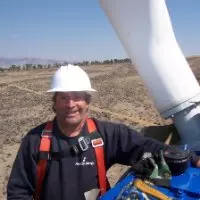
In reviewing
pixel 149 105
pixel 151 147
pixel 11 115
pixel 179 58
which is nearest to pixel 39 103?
pixel 11 115

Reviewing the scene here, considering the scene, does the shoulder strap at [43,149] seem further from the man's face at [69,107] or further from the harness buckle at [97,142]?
the harness buckle at [97,142]

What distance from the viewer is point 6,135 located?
384 inches

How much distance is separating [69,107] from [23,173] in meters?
0.64

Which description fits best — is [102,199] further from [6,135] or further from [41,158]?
[6,135]

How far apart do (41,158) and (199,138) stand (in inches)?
107

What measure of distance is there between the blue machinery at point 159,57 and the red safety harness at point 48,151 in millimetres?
1874

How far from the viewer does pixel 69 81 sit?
3045 mm

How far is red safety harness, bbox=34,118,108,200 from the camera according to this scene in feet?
9.59

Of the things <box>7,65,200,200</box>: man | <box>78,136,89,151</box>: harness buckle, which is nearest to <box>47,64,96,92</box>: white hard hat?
<box>7,65,200,200</box>: man

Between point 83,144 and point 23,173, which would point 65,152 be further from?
point 23,173

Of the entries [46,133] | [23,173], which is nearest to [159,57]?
[46,133]

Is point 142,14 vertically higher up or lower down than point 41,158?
higher up

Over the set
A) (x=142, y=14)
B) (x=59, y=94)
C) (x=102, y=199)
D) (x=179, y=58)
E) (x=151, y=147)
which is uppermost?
(x=142, y=14)

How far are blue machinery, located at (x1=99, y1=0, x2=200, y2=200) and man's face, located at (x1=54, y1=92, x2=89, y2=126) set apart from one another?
6.62 ft
